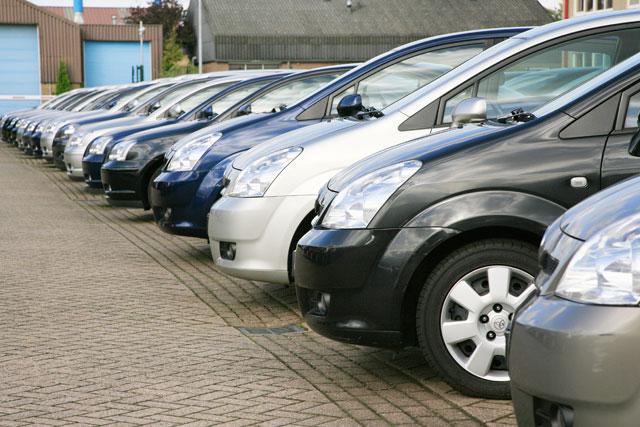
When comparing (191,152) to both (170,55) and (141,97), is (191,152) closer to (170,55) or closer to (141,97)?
(141,97)

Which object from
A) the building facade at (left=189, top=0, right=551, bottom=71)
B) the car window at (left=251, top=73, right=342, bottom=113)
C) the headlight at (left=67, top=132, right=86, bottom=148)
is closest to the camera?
the car window at (left=251, top=73, right=342, bottom=113)

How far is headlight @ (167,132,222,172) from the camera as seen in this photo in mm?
10250

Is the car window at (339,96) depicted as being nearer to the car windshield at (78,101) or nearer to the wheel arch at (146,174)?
the wheel arch at (146,174)

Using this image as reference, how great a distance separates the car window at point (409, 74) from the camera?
8.54 meters

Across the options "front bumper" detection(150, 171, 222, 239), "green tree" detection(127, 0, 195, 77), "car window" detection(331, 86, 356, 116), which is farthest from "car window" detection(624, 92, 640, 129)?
"green tree" detection(127, 0, 195, 77)

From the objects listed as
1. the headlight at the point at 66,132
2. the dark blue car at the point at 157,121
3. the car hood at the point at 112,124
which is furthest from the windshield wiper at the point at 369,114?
the headlight at the point at 66,132

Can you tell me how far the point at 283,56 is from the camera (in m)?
76.8

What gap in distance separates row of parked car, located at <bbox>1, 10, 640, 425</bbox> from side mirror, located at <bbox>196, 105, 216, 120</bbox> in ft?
9.74

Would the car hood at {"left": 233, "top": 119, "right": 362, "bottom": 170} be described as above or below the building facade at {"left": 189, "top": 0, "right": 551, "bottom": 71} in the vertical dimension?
below

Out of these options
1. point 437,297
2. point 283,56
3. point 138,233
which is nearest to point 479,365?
point 437,297

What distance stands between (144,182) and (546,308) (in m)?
10.3

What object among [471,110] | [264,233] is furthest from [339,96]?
[471,110]

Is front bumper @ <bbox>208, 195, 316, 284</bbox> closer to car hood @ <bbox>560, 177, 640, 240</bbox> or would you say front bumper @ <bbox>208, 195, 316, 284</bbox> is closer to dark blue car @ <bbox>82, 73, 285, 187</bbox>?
car hood @ <bbox>560, 177, 640, 240</bbox>

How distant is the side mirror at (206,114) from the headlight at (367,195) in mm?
7614
